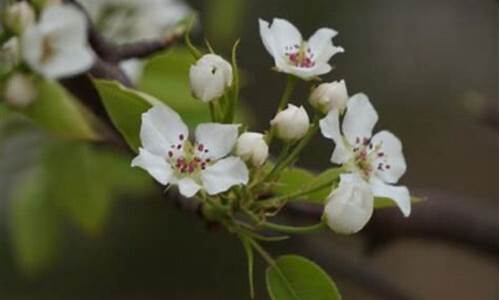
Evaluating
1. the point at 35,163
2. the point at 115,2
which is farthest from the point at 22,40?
the point at 35,163

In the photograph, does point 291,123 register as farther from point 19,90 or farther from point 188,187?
point 19,90

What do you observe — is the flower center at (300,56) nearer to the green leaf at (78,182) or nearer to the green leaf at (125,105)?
the green leaf at (125,105)

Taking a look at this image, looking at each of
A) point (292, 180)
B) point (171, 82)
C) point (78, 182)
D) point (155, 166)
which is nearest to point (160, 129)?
point (155, 166)

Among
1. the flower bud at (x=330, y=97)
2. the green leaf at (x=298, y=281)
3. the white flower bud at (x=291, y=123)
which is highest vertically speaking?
the flower bud at (x=330, y=97)

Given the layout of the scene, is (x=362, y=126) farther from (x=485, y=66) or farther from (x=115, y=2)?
(x=485, y=66)

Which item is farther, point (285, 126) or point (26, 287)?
point (26, 287)

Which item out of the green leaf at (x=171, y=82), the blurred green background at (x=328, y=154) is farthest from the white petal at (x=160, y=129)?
the blurred green background at (x=328, y=154)
